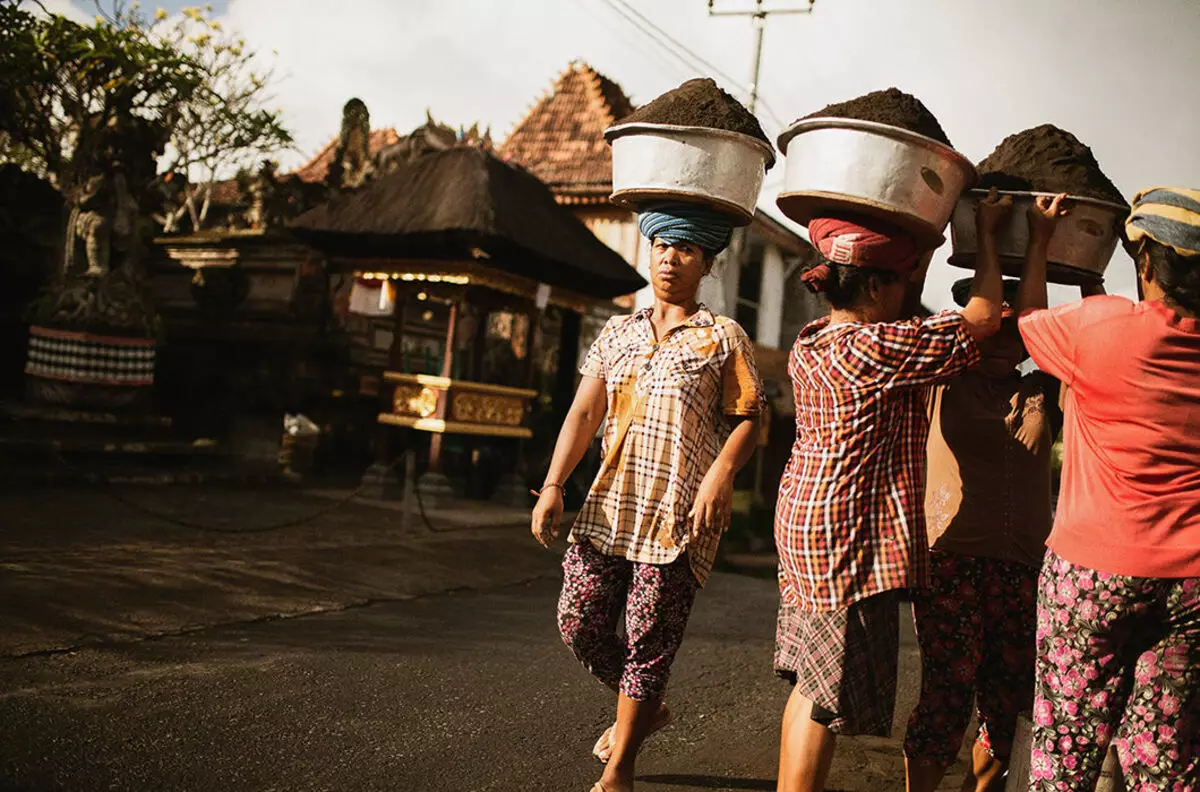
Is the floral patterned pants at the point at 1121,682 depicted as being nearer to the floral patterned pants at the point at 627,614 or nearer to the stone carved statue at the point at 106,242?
the floral patterned pants at the point at 627,614

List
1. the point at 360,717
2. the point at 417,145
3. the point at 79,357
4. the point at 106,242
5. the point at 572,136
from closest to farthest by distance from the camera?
the point at 360,717 → the point at 79,357 → the point at 106,242 → the point at 417,145 → the point at 572,136

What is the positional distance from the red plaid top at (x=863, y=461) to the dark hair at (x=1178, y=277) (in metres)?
0.47

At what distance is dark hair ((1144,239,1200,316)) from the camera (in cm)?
231

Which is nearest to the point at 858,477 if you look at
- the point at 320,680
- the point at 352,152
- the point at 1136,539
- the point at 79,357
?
the point at 1136,539

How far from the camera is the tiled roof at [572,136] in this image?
1702cm

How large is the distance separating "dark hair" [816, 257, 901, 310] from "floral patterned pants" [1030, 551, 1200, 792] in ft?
2.88

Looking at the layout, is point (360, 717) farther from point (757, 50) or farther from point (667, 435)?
point (757, 50)

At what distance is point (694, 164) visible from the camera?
10.3 ft

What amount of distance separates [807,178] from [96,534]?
21.7 ft

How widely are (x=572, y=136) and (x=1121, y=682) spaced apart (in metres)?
17.1

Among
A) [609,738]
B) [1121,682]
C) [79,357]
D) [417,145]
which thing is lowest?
[609,738]

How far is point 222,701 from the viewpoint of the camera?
396 cm

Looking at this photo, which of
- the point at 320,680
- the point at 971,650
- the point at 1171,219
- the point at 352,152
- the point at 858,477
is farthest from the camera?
the point at 352,152

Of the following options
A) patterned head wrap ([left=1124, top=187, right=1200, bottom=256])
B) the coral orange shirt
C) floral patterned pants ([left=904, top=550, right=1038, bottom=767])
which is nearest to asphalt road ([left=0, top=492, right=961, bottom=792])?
floral patterned pants ([left=904, top=550, right=1038, bottom=767])
